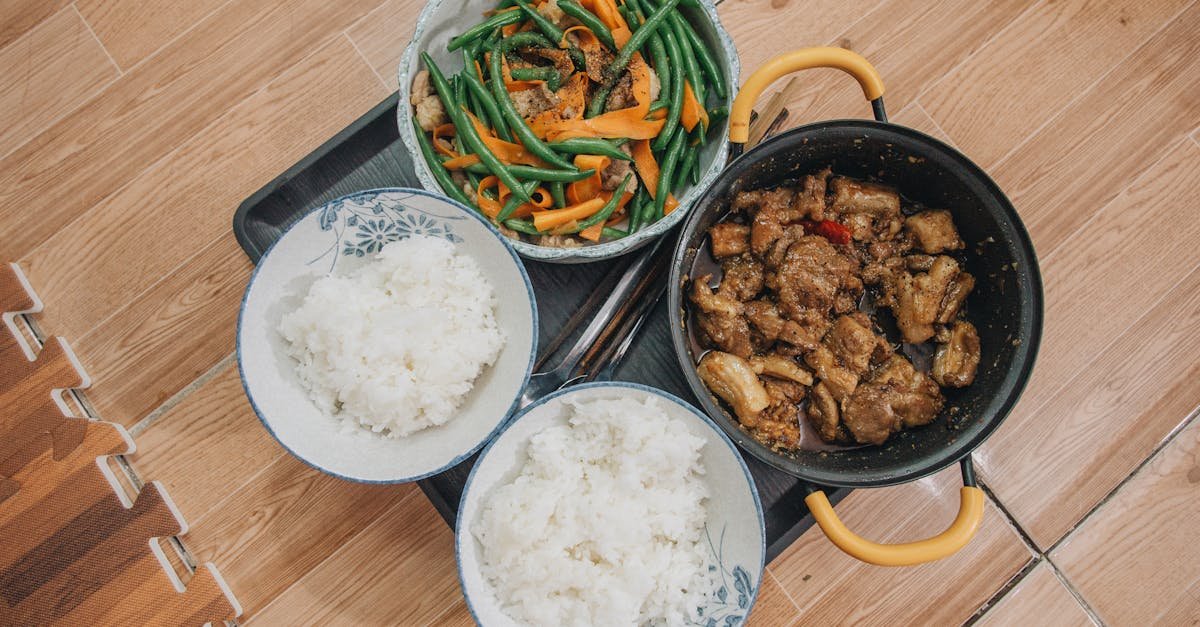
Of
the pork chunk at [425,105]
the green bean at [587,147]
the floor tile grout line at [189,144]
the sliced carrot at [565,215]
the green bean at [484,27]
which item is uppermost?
the floor tile grout line at [189,144]

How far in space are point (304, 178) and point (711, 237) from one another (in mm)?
1235

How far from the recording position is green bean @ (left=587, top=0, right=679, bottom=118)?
2.05 metres

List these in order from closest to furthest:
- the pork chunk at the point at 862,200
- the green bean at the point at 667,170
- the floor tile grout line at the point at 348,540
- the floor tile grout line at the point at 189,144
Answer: the green bean at the point at 667,170
the pork chunk at the point at 862,200
the floor tile grout line at the point at 348,540
the floor tile grout line at the point at 189,144

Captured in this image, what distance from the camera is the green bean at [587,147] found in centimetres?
200

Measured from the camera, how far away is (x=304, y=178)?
229 cm

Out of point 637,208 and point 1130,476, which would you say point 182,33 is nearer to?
point 637,208

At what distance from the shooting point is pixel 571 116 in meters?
2.05

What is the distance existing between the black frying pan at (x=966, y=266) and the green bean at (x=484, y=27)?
26.6 inches

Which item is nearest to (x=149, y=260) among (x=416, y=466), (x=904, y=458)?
(x=416, y=466)

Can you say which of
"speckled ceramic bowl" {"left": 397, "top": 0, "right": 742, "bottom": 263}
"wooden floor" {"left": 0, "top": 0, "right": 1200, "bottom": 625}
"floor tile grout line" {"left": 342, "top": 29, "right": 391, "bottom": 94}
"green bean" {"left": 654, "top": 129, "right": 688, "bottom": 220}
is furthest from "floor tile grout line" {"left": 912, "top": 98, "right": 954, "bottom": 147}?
"floor tile grout line" {"left": 342, "top": 29, "right": 391, "bottom": 94}

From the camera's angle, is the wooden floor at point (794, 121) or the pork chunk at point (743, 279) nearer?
the pork chunk at point (743, 279)

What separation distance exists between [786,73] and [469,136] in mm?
857

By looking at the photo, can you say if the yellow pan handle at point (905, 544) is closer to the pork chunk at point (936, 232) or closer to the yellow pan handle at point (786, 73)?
the pork chunk at point (936, 232)

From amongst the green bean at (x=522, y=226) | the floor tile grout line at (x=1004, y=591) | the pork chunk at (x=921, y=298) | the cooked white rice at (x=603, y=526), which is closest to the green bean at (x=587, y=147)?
the green bean at (x=522, y=226)
